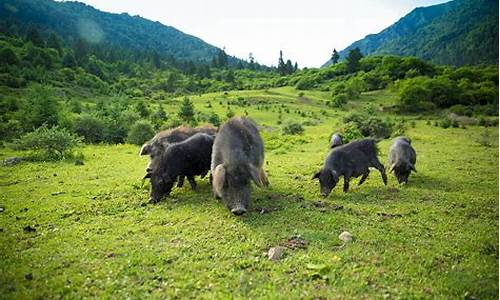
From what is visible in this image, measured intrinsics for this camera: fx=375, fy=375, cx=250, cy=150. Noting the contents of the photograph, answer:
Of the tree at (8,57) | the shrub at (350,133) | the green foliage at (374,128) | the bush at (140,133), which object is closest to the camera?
the shrub at (350,133)

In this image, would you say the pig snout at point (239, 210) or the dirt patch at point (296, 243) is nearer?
the dirt patch at point (296, 243)

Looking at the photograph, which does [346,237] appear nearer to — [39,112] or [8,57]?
[39,112]

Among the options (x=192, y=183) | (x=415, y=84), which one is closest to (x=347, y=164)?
(x=192, y=183)

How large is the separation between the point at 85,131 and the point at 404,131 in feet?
87.3

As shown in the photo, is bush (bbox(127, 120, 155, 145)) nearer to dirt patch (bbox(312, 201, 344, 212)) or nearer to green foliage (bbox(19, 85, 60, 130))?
green foliage (bbox(19, 85, 60, 130))

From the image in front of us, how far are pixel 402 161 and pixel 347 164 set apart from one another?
98.6 inches

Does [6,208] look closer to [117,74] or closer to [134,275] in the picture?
A: [134,275]

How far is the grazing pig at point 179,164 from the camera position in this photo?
1200cm

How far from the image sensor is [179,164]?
1247 centimetres

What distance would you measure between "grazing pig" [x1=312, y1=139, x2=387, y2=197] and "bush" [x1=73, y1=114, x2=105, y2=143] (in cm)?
2267

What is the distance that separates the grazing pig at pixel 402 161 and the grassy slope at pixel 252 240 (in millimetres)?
722

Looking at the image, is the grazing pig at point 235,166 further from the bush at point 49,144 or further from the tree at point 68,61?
the tree at point 68,61

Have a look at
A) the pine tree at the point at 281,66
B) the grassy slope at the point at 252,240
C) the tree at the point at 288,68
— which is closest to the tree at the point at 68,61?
the pine tree at the point at 281,66

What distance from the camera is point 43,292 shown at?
6289mm
